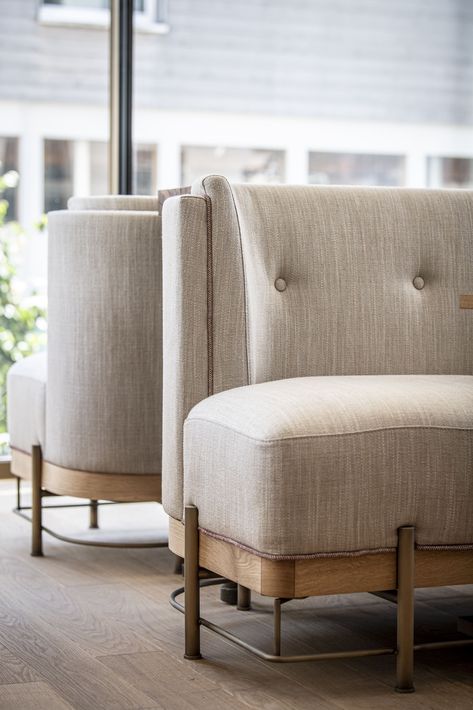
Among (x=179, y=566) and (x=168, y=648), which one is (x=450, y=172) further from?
(x=168, y=648)

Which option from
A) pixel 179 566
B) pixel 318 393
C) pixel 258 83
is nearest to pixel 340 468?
pixel 318 393

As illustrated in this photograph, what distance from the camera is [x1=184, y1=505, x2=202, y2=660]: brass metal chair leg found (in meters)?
2.20

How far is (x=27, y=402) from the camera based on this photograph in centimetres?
337

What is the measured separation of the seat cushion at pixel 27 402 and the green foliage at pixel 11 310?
42.8 inches

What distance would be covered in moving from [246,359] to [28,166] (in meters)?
2.53

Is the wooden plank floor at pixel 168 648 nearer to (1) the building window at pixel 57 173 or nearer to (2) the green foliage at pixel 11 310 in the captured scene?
(2) the green foliage at pixel 11 310

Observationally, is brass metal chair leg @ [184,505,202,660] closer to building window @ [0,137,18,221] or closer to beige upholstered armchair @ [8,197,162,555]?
beige upholstered armchair @ [8,197,162,555]

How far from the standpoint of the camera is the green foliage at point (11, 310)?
182 inches

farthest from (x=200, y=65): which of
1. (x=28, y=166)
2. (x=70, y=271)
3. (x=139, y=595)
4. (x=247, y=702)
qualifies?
(x=247, y=702)

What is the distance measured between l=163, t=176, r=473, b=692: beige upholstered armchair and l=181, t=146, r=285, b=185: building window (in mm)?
2284

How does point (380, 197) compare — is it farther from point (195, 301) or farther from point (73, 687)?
point (73, 687)

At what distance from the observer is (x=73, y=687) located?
207cm

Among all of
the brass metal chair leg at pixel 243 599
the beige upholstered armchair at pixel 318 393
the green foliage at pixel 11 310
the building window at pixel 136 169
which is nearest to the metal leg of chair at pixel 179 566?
the beige upholstered armchair at pixel 318 393

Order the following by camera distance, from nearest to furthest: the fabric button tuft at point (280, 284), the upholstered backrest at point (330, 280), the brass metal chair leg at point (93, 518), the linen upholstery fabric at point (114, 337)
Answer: the upholstered backrest at point (330, 280) < the fabric button tuft at point (280, 284) < the linen upholstery fabric at point (114, 337) < the brass metal chair leg at point (93, 518)
